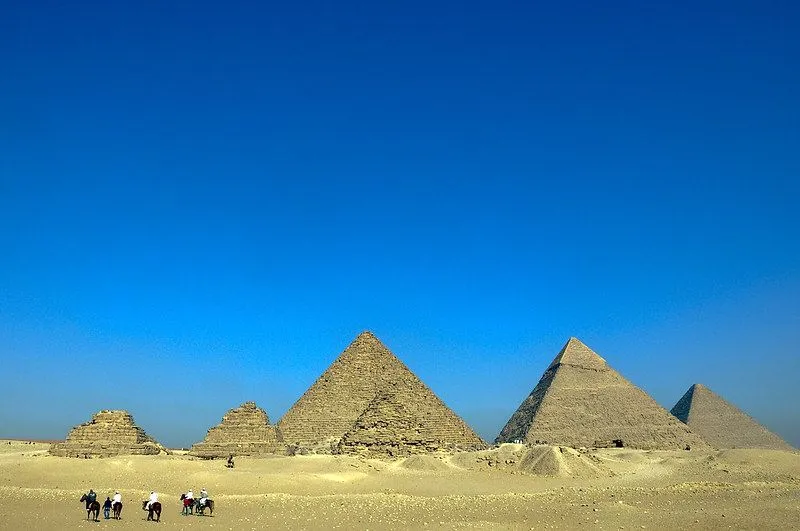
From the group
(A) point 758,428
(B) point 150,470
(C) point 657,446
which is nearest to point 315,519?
(B) point 150,470

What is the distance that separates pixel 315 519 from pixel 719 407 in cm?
4488

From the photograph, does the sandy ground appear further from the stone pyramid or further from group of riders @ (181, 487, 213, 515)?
the stone pyramid

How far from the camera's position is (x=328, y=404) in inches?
1529

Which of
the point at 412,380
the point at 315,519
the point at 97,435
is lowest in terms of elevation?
the point at 315,519

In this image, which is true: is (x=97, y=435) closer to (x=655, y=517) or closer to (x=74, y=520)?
(x=74, y=520)

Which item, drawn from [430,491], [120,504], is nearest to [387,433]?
[430,491]

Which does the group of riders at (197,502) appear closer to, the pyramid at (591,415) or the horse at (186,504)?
the horse at (186,504)

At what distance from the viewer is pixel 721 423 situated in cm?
4981

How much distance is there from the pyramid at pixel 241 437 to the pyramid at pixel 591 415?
17959mm

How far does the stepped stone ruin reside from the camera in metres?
26.8

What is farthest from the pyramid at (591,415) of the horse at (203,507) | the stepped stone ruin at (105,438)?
the horse at (203,507)

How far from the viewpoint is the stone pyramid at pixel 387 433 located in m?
31.5

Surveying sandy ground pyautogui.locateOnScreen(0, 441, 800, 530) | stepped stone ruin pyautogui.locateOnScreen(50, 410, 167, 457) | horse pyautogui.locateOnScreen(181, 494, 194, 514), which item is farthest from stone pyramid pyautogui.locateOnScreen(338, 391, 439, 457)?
horse pyautogui.locateOnScreen(181, 494, 194, 514)

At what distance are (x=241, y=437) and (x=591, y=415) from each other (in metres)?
24.0
